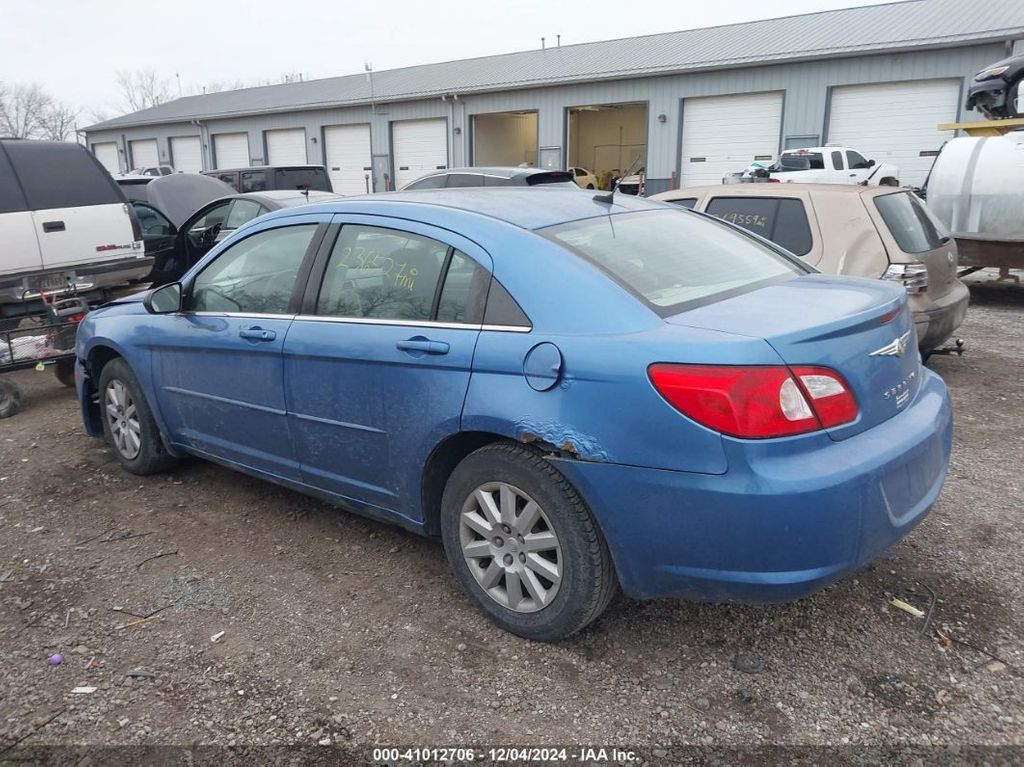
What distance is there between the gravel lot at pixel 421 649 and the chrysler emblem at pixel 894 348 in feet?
3.48

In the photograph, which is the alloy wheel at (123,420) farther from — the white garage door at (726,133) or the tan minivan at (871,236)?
the white garage door at (726,133)

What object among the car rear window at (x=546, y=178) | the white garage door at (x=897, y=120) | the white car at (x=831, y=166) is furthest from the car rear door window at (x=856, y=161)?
the car rear window at (x=546, y=178)

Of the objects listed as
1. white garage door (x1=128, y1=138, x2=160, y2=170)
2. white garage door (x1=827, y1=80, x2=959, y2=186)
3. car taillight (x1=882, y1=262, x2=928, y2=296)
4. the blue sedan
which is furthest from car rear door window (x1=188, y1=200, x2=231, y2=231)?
white garage door (x1=128, y1=138, x2=160, y2=170)

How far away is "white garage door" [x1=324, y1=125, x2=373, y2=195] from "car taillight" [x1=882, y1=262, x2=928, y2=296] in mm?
28406

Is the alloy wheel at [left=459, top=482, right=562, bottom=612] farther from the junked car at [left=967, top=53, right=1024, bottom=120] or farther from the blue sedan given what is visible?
the junked car at [left=967, top=53, right=1024, bottom=120]

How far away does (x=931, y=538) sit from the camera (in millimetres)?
3752

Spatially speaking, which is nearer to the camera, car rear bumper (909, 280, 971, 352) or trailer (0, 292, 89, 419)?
car rear bumper (909, 280, 971, 352)

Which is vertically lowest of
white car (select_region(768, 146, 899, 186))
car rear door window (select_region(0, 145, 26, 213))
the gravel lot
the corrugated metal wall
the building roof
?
the gravel lot

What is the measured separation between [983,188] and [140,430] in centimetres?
1032

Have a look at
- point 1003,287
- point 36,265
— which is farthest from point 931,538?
point 1003,287

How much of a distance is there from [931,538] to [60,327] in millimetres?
6356

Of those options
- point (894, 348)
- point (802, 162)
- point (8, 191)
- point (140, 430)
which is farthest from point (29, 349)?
point (802, 162)

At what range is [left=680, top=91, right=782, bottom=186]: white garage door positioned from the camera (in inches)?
907

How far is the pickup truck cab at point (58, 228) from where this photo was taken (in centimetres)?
688
